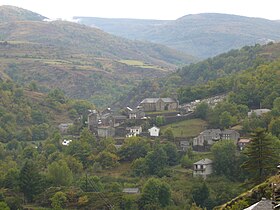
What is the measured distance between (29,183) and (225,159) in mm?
17596

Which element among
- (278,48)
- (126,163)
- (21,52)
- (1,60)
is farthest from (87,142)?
(21,52)

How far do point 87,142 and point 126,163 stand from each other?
6470 mm

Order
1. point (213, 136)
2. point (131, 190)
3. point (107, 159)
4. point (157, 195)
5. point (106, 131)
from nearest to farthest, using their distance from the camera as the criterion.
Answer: point (157, 195) < point (131, 190) < point (107, 159) < point (213, 136) < point (106, 131)

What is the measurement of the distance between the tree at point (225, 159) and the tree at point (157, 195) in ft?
21.6

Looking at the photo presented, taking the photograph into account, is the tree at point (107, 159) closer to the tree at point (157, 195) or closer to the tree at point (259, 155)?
the tree at point (157, 195)

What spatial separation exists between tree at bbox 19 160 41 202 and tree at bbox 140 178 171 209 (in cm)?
1020

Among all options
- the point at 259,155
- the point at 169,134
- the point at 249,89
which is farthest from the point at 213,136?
the point at 259,155

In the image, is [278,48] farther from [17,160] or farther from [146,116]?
[17,160]

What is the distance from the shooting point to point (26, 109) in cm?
10300

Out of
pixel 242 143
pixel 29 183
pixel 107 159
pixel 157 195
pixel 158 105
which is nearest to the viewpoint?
pixel 157 195

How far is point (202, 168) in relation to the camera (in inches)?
2140

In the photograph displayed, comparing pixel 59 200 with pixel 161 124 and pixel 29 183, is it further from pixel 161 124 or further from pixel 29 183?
pixel 161 124

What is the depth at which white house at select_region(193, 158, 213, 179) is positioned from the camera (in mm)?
54219

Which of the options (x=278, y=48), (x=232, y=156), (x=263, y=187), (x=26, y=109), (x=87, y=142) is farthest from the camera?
(x=278, y=48)
